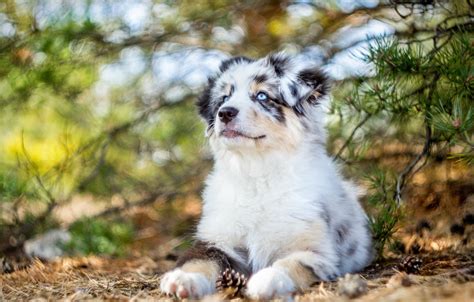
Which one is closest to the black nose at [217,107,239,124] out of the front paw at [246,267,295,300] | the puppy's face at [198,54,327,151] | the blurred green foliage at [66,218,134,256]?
the puppy's face at [198,54,327,151]

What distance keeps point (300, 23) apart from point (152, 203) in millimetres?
2293

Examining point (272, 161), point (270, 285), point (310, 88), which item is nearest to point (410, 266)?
point (272, 161)

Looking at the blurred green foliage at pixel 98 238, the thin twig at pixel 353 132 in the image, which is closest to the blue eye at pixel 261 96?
the thin twig at pixel 353 132

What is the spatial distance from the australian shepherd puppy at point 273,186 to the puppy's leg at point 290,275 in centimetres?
1

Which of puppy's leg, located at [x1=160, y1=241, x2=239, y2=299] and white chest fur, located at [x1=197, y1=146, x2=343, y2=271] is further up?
white chest fur, located at [x1=197, y1=146, x2=343, y2=271]

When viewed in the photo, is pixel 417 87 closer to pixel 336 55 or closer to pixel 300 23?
pixel 336 55

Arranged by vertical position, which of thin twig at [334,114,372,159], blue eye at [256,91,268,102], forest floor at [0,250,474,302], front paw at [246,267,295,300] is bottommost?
forest floor at [0,250,474,302]

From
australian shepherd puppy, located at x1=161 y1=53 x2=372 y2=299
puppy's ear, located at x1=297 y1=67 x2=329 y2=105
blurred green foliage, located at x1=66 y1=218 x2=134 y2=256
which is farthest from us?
blurred green foliage, located at x1=66 y1=218 x2=134 y2=256

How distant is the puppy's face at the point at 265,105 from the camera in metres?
3.90

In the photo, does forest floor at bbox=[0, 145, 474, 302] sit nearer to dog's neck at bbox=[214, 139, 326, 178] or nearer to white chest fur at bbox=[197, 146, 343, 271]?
white chest fur at bbox=[197, 146, 343, 271]

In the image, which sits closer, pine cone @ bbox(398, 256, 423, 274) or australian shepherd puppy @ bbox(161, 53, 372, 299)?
australian shepherd puppy @ bbox(161, 53, 372, 299)

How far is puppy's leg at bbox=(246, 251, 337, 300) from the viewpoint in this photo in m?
3.13

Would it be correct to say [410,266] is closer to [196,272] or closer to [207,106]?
[196,272]

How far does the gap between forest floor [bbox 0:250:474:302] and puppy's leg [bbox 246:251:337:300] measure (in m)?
0.07
